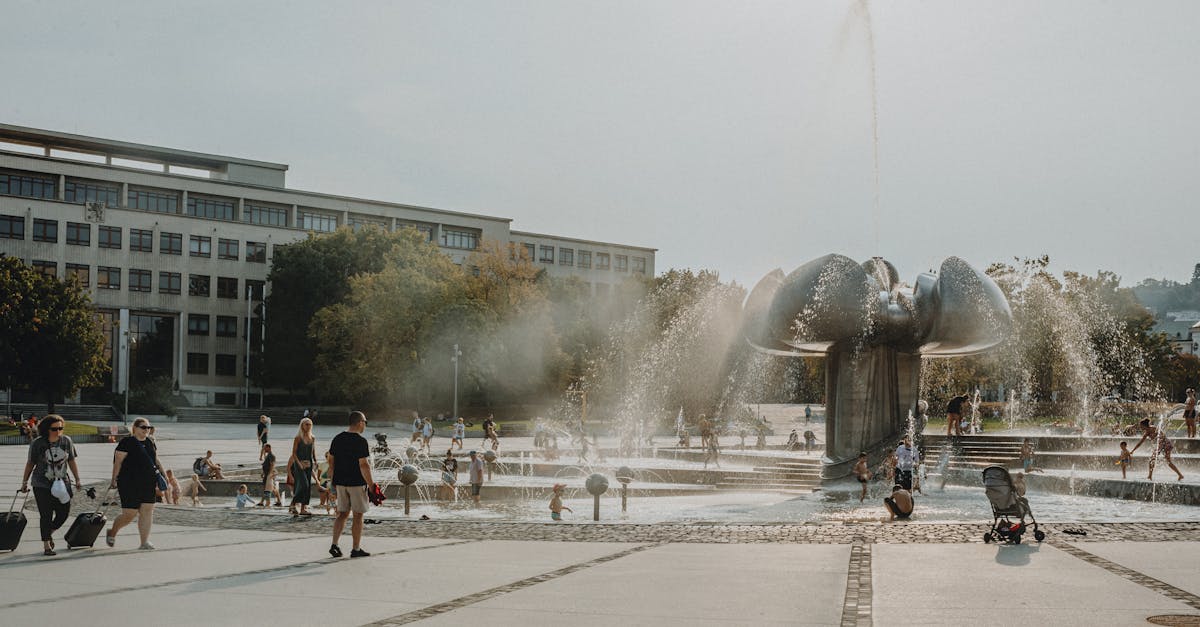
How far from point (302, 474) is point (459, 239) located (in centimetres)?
8115

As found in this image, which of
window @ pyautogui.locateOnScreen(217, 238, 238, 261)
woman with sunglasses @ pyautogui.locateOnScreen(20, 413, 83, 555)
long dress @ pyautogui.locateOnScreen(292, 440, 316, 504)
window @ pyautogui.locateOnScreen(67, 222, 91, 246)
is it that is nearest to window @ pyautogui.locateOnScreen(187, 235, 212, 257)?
window @ pyautogui.locateOnScreen(217, 238, 238, 261)

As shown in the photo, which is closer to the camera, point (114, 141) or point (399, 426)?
point (399, 426)

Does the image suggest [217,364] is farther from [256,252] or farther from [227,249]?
[256,252]

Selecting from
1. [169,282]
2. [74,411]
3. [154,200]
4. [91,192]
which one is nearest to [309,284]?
[169,282]

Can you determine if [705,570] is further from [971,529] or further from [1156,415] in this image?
[1156,415]

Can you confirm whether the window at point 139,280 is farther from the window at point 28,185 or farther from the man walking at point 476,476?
the man walking at point 476,476

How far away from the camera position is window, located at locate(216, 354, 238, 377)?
8219 cm

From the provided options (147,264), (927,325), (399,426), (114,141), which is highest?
(114,141)

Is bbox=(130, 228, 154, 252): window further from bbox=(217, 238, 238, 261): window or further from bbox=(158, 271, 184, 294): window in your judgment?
bbox=(217, 238, 238, 261): window

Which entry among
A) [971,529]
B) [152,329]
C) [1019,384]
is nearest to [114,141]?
[152,329]

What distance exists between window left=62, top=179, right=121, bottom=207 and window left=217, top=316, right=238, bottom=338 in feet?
37.6

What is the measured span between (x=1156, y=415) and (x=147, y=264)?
67172 millimetres

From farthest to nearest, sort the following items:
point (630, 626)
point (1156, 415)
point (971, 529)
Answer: point (1156, 415), point (971, 529), point (630, 626)

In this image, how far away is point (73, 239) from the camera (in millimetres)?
75750
